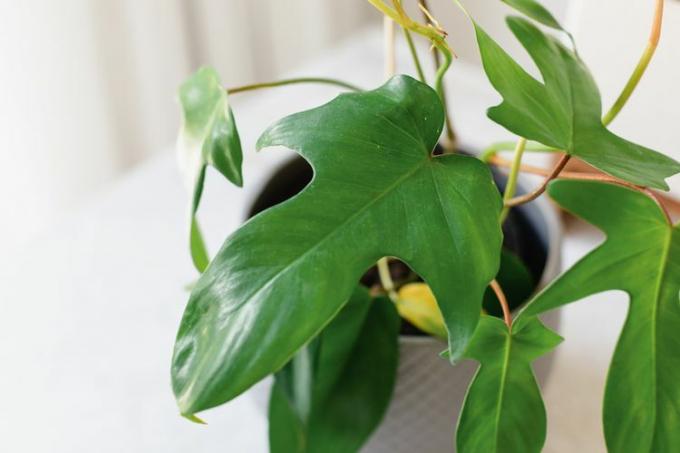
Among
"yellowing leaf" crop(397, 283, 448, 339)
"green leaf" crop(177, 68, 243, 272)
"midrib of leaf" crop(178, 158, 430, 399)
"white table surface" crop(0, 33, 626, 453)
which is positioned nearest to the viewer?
"midrib of leaf" crop(178, 158, 430, 399)

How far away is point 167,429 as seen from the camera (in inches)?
27.3

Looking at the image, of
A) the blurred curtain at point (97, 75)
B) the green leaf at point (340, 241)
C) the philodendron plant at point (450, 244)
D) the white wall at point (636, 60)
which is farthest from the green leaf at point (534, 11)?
the blurred curtain at point (97, 75)

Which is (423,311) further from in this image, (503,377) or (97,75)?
(97,75)

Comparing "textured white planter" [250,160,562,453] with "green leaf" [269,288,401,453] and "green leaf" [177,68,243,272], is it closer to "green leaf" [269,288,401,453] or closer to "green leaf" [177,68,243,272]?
"green leaf" [269,288,401,453]

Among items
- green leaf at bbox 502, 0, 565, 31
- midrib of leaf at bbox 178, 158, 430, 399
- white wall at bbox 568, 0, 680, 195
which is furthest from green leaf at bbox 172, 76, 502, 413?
white wall at bbox 568, 0, 680, 195

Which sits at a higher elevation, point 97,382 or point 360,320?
point 360,320

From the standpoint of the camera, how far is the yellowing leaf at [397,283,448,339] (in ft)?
1.84

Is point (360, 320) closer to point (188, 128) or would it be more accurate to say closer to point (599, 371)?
point (188, 128)

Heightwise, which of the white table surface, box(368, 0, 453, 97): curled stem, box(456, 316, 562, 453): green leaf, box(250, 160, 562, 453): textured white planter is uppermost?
box(368, 0, 453, 97): curled stem

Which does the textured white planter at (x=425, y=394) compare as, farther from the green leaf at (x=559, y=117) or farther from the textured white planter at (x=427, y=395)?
the green leaf at (x=559, y=117)

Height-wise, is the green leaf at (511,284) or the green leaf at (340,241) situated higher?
the green leaf at (340,241)

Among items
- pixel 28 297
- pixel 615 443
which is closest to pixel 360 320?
pixel 615 443

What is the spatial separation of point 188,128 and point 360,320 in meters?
0.16

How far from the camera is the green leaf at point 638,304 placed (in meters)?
0.43
